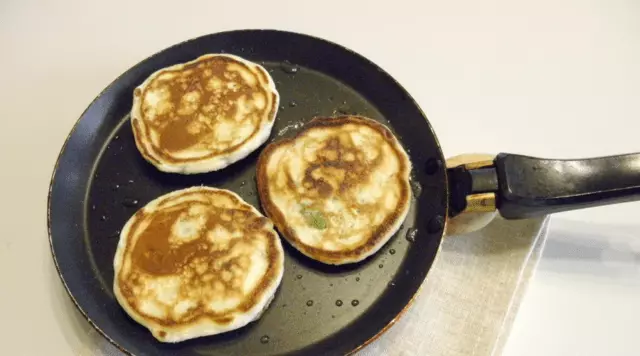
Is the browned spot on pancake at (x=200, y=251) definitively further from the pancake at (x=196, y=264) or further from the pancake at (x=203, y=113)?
the pancake at (x=203, y=113)

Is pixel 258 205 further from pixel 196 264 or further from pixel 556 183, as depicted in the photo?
→ pixel 556 183

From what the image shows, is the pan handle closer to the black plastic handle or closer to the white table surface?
the black plastic handle

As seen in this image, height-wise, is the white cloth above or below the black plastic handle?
below

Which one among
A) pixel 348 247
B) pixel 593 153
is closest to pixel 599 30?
pixel 593 153

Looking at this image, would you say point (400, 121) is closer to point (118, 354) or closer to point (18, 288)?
point (118, 354)

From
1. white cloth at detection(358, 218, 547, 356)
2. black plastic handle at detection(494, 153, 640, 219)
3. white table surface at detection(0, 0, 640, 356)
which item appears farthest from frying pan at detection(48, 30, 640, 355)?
white table surface at detection(0, 0, 640, 356)

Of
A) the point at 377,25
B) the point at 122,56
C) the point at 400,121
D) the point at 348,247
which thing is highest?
the point at 122,56
